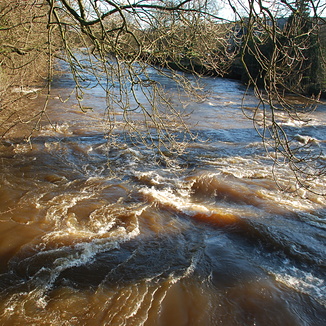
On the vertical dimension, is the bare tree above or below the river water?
above

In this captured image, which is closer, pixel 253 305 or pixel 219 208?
pixel 253 305

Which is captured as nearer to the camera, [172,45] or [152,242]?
[152,242]

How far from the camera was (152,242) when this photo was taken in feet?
17.7

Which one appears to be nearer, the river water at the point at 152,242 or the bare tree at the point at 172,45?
the bare tree at the point at 172,45

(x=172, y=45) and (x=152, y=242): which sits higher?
(x=172, y=45)

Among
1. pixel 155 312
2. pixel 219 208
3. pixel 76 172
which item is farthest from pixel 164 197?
pixel 155 312

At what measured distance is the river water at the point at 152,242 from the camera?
4.10m

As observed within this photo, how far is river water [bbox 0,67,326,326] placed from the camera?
4.10 meters

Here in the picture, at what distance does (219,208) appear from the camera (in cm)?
670

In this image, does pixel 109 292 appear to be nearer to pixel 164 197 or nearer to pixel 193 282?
pixel 193 282

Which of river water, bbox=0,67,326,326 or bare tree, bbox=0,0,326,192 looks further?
river water, bbox=0,67,326,326

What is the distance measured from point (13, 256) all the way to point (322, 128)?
524 inches

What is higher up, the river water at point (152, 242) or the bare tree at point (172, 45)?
the bare tree at point (172, 45)

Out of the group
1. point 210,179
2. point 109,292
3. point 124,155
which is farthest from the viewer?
point 124,155
